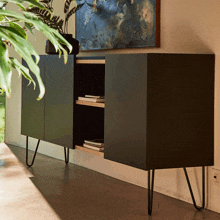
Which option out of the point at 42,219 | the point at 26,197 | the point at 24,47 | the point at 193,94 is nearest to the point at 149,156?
the point at 193,94

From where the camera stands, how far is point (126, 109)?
8.85 ft

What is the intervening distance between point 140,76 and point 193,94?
1.20ft

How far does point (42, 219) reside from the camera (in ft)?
8.45

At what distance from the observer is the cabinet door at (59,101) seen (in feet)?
11.3

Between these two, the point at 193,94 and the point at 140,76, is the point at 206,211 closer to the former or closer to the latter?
the point at 193,94

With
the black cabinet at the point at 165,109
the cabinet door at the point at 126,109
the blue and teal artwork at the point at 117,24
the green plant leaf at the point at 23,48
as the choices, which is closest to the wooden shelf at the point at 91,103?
the cabinet door at the point at 126,109

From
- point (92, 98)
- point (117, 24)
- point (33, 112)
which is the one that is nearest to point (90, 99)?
point (92, 98)

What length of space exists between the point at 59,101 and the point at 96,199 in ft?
3.19

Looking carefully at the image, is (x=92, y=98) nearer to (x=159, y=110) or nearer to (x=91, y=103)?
(x=91, y=103)

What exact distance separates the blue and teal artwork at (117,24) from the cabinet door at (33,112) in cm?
51

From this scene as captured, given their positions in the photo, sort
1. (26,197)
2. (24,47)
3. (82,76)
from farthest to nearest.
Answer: (82,76)
(26,197)
(24,47)

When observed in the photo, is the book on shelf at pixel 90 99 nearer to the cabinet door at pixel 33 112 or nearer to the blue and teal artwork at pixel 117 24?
the blue and teal artwork at pixel 117 24

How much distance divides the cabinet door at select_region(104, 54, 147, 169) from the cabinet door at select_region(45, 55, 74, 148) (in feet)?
2.02

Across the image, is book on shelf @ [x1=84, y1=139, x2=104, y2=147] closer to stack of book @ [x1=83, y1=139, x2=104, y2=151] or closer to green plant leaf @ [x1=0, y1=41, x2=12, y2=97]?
stack of book @ [x1=83, y1=139, x2=104, y2=151]
